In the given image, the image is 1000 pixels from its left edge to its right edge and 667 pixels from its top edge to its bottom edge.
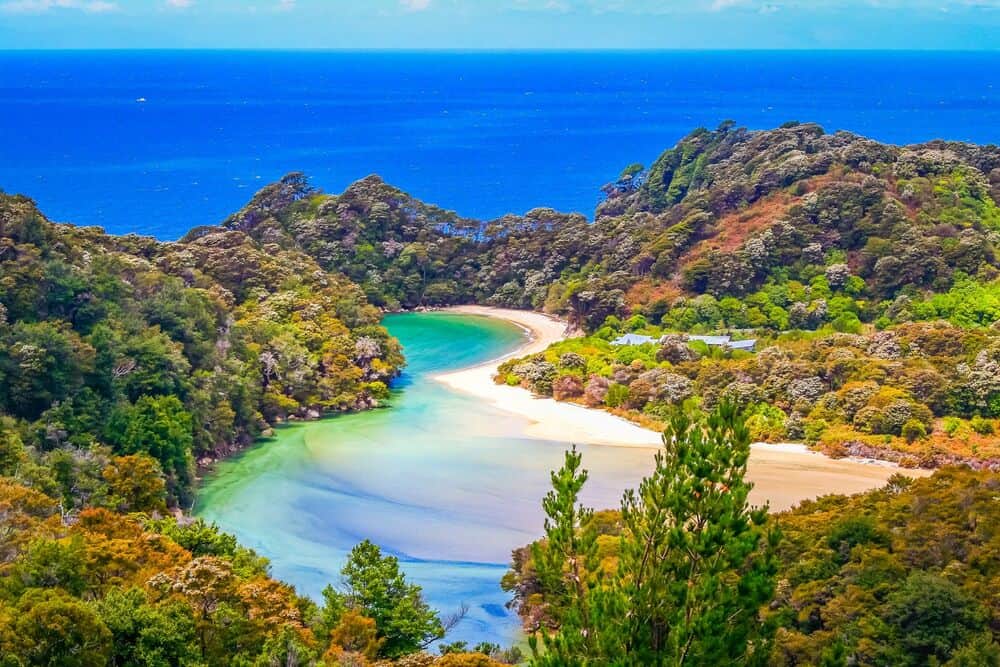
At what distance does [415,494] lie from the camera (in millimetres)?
32375

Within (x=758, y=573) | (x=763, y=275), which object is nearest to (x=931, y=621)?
(x=758, y=573)

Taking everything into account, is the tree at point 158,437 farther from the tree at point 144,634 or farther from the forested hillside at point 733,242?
the forested hillside at point 733,242

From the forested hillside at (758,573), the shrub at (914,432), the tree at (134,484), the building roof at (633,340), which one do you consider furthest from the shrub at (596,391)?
the tree at (134,484)

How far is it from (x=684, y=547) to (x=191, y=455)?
2411 cm

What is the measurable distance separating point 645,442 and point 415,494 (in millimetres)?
8627

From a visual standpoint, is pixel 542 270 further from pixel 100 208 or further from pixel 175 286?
pixel 100 208

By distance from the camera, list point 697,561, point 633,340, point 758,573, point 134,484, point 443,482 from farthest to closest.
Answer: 1. point 633,340
2. point 443,482
3. point 134,484
4. point 697,561
5. point 758,573

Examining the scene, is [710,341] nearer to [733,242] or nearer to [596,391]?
[596,391]

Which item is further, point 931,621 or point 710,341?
point 710,341

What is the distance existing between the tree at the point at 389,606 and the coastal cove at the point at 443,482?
343cm

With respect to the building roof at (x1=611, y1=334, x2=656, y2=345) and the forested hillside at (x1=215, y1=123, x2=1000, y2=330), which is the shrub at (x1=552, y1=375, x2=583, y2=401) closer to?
A: the building roof at (x1=611, y1=334, x2=656, y2=345)

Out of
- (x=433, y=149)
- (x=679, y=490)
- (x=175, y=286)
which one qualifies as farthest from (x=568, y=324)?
(x=433, y=149)

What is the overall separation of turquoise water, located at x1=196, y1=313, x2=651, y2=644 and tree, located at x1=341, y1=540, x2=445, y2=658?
348 centimetres

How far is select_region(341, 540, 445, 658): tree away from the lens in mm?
19984
